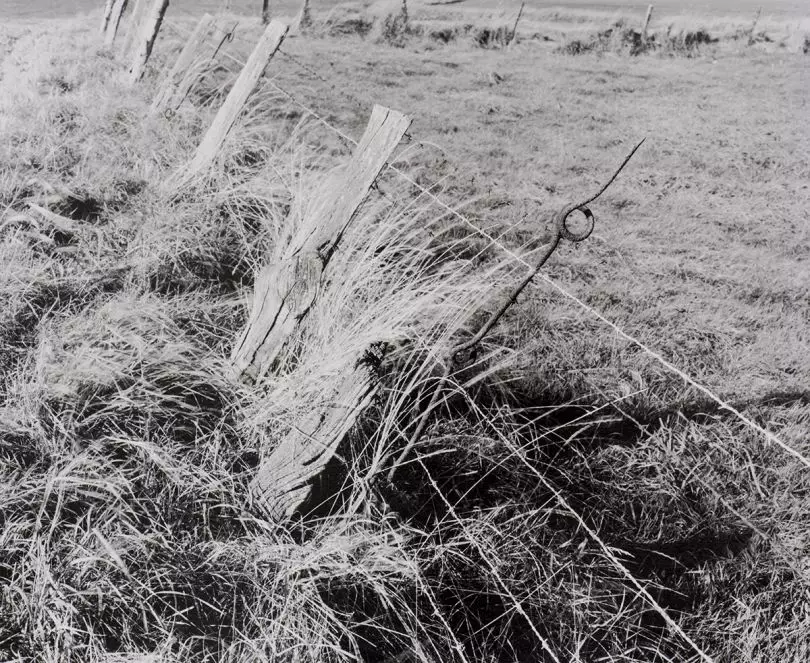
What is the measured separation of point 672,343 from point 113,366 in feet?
8.70

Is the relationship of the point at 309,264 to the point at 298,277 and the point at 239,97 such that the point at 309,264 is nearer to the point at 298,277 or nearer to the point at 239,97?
the point at 298,277

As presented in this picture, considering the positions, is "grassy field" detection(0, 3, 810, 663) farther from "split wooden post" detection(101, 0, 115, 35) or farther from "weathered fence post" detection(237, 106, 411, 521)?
"split wooden post" detection(101, 0, 115, 35)

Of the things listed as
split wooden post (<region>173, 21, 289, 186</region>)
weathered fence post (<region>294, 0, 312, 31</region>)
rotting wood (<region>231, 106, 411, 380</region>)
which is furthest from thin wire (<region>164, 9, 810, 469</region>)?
weathered fence post (<region>294, 0, 312, 31</region>)

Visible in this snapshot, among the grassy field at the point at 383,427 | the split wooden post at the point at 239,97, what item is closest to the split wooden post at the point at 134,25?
the grassy field at the point at 383,427

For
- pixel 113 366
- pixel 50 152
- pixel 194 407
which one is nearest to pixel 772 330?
pixel 194 407

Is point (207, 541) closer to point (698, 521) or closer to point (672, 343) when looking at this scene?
point (698, 521)

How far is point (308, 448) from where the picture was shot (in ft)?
6.19

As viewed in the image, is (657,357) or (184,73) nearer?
(657,357)

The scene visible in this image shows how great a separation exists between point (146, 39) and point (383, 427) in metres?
4.54

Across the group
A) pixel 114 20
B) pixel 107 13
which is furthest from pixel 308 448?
pixel 107 13

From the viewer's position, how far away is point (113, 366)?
2.28 metres

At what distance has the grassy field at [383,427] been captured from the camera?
1771 mm

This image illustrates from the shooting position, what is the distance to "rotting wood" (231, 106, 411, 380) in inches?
91.5

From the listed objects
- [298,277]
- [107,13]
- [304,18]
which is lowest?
[298,277]
